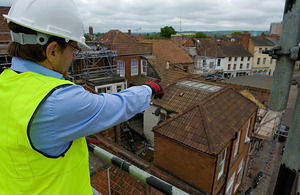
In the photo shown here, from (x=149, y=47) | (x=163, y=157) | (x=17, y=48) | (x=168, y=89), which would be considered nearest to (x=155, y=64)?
(x=149, y=47)

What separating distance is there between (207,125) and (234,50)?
127ft

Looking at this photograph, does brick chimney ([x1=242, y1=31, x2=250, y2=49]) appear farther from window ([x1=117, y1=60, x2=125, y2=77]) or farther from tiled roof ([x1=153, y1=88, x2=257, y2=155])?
tiled roof ([x1=153, y1=88, x2=257, y2=155])

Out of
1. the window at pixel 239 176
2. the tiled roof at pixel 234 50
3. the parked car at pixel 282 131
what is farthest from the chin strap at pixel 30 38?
the tiled roof at pixel 234 50

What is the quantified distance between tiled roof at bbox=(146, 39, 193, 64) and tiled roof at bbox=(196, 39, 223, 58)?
13.9 m

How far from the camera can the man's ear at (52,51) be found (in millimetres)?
1482

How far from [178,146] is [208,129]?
1.51m

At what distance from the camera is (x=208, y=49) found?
40.5 meters

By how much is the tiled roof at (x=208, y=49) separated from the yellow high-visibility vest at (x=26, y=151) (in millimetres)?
40756

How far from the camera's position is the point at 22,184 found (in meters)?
1.40

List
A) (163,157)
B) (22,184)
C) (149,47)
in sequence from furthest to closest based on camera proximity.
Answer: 1. (149,47)
2. (163,157)
3. (22,184)

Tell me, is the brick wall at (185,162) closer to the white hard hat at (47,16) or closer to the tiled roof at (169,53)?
the white hard hat at (47,16)

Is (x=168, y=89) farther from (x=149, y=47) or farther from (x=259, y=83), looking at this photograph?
(x=259, y=83)

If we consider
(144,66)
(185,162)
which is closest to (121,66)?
(144,66)

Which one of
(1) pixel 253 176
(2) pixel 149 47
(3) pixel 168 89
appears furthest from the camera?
(2) pixel 149 47
